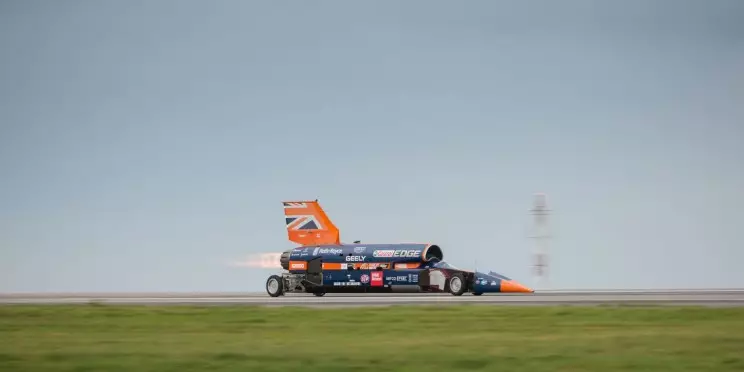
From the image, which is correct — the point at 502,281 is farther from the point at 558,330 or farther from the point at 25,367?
the point at 25,367

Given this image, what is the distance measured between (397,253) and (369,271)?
1906 millimetres

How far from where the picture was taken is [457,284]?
5128 centimetres

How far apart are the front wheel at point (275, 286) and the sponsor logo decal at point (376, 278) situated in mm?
5822

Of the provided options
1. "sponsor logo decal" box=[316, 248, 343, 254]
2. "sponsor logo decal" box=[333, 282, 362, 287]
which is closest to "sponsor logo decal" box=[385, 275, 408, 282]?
"sponsor logo decal" box=[333, 282, 362, 287]

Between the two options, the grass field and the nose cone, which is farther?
the nose cone

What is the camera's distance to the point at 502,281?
50.7m

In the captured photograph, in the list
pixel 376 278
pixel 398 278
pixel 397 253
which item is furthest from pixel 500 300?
pixel 376 278

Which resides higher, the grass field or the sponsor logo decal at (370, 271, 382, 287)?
the sponsor logo decal at (370, 271, 382, 287)

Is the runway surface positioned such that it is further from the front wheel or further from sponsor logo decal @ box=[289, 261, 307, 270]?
the front wheel

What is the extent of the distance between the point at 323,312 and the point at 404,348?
40.0 feet

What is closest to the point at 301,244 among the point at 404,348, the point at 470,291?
the point at 470,291

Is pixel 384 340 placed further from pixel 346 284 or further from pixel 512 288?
pixel 346 284

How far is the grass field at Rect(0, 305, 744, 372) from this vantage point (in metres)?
18.2

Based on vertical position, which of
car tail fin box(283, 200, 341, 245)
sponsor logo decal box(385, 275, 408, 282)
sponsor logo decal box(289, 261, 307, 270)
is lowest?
sponsor logo decal box(385, 275, 408, 282)
